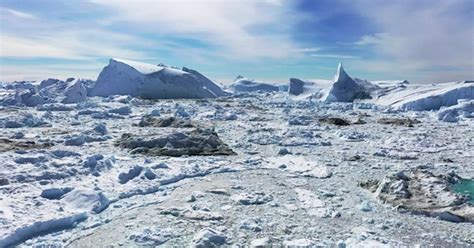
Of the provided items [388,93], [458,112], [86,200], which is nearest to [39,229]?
[86,200]

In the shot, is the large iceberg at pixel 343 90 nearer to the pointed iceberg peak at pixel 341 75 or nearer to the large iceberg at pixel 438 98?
the pointed iceberg peak at pixel 341 75

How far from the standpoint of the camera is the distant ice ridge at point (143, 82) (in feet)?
113

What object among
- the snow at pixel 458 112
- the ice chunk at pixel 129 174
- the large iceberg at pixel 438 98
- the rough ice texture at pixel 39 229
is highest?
the large iceberg at pixel 438 98

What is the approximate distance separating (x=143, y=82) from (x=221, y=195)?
2932 cm

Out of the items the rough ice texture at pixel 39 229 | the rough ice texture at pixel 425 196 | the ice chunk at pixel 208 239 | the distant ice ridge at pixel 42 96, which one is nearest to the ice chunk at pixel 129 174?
the rough ice texture at pixel 39 229

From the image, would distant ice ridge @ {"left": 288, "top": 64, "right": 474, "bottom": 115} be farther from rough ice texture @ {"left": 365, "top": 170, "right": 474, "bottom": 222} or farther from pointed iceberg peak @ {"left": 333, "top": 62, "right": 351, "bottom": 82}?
rough ice texture @ {"left": 365, "top": 170, "right": 474, "bottom": 222}

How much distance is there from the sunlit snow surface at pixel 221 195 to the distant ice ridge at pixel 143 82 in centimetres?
2333

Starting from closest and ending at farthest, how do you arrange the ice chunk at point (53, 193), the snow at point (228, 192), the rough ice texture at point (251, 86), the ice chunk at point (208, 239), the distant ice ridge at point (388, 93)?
the ice chunk at point (208, 239), the snow at point (228, 192), the ice chunk at point (53, 193), the distant ice ridge at point (388, 93), the rough ice texture at point (251, 86)

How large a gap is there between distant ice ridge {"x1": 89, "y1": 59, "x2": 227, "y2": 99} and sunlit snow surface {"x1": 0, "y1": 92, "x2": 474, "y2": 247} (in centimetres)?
2333

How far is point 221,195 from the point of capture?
6.29m

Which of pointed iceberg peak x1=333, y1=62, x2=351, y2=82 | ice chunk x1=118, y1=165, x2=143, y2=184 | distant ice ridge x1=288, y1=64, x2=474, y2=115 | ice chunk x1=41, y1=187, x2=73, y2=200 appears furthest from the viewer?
pointed iceberg peak x1=333, y1=62, x2=351, y2=82

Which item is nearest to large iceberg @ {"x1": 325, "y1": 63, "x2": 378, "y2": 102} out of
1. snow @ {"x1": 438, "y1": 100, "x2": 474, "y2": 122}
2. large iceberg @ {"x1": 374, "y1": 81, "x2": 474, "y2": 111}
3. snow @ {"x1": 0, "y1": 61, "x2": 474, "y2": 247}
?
large iceberg @ {"x1": 374, "y1": 81, "x2": 474, "y2": 111}

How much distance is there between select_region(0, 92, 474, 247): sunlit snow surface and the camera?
185 inches

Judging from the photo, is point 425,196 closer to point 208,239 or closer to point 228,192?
point 228,192
